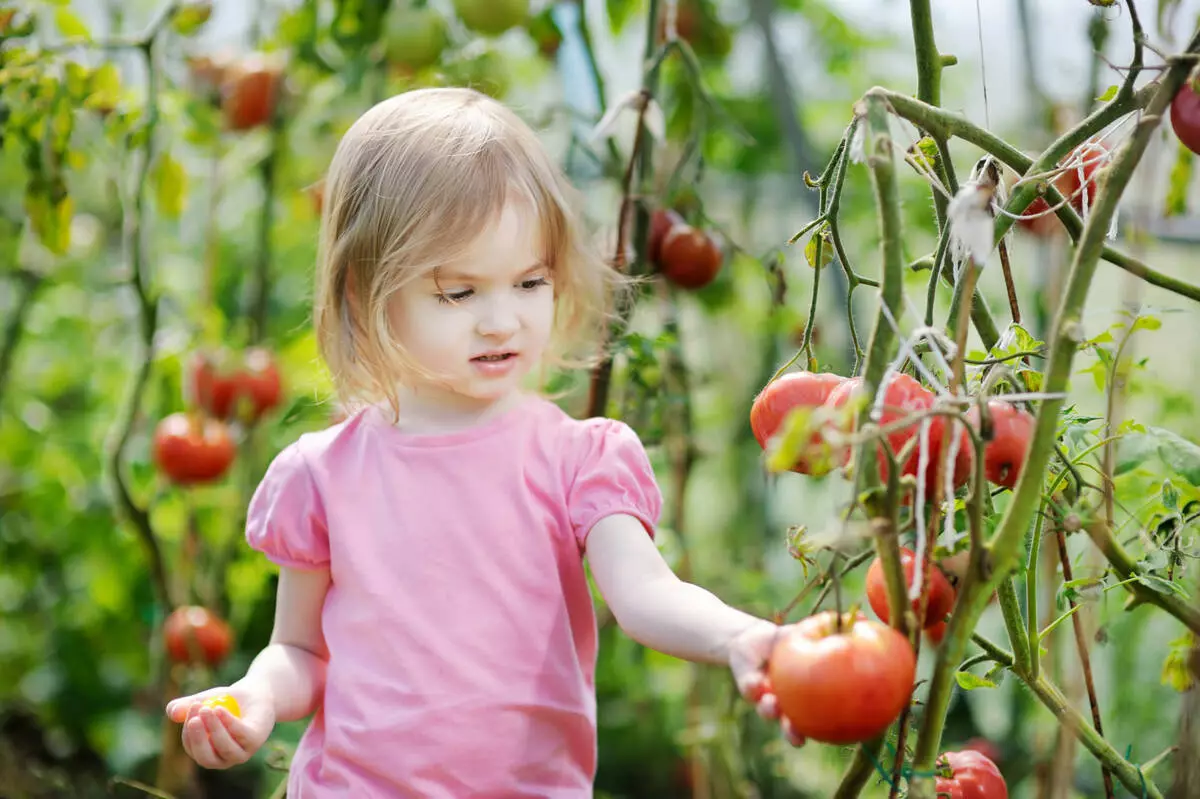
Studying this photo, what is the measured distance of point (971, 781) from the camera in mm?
878

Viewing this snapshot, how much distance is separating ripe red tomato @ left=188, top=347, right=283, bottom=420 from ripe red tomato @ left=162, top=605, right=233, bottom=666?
34 cm

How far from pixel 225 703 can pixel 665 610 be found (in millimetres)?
344

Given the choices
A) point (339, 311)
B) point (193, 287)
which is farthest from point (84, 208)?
point (339, 311)

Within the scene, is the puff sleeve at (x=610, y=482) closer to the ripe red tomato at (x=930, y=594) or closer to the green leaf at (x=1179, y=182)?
the ripe red tomato at (x=930, y=594)

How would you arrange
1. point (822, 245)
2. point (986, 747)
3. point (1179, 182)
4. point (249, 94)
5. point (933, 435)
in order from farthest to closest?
point (249, 94), point (986, 747), point (1179, 182), point (822, 245), point (933, 435)

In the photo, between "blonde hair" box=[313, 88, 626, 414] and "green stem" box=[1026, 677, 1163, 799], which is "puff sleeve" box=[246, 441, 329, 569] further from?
"green stem" box=[1026, 677, 1163, 799]

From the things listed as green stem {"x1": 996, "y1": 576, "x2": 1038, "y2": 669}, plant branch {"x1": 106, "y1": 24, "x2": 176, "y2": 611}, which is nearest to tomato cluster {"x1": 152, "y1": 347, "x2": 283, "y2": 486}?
plant branch {"x1": 106, "y1": 24, "x2": 176, "y2": 611}

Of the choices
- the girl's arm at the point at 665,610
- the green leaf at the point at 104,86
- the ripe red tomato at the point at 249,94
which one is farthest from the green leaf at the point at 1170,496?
the ripe red tomato at the point at 249,94

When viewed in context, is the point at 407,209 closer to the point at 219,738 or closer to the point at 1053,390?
the point at 219,738

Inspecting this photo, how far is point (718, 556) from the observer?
273cm

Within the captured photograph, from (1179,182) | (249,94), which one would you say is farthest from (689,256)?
(249,94)

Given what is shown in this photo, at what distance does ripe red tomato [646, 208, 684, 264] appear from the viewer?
1.50m

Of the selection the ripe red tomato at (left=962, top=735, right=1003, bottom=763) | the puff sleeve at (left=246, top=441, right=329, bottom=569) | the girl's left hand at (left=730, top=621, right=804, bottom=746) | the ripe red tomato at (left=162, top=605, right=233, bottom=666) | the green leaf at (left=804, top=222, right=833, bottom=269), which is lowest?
the ripe red tomato at (left=962, top=735, right=1003, bottom=763)

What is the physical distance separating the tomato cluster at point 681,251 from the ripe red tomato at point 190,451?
862mm
